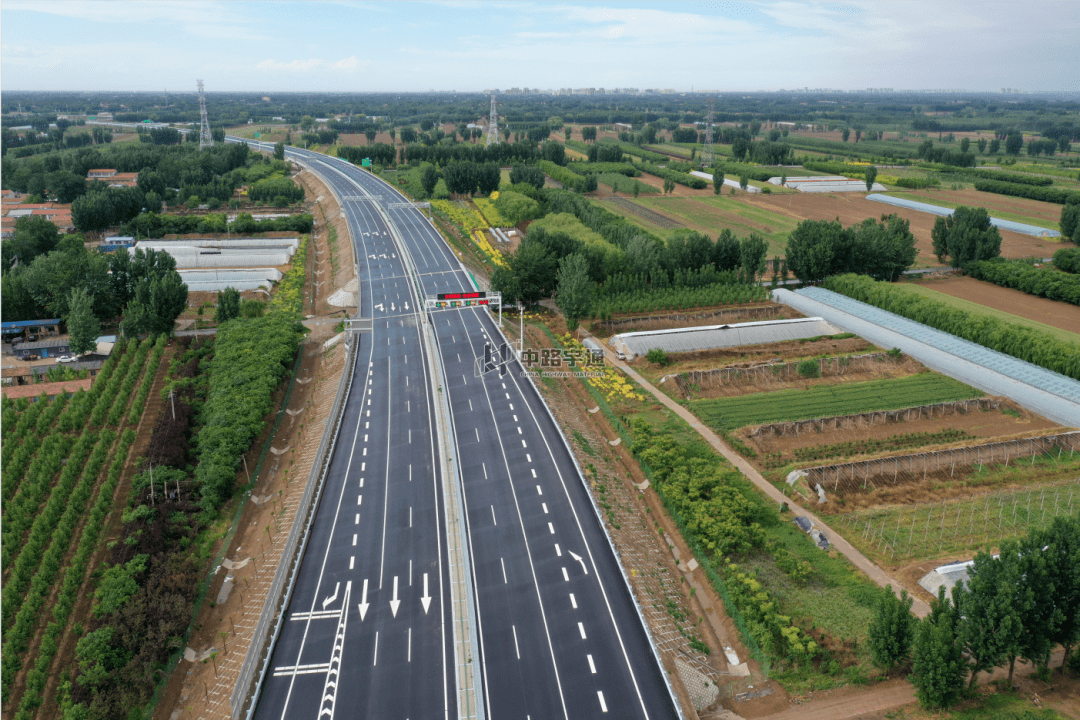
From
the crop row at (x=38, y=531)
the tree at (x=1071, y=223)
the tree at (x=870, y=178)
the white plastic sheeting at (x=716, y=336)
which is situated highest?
the tree at (x=870, y=178)

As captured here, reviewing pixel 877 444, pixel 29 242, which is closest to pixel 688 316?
pixel 877 444

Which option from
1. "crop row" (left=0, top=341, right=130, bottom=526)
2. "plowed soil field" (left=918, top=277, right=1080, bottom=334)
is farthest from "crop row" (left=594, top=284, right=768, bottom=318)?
"crop row" (left=0, top=341, right=130, bottom=526)

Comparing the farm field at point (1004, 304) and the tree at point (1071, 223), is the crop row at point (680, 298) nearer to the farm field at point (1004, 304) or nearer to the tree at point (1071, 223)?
the farm field at point (1004, 304)

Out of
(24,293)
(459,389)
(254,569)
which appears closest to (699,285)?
(459,389)

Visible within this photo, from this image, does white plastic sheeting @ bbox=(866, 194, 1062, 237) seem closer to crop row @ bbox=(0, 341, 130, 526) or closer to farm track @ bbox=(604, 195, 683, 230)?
farm track @ bbox=(604, 195, 683, 230)

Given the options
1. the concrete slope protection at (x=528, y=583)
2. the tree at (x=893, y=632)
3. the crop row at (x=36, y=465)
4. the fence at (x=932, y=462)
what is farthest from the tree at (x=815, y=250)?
the crop row at (x=36, y=465)

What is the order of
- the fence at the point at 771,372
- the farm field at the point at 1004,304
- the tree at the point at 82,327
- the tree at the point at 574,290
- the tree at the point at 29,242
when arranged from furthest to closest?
1. the tree at the point at 29,242
2. the farm field at the point at 1004,304
3. the tree at the point at 574,290
4. the tree at the point at 82,327
5. the fence at the point at 771,372
